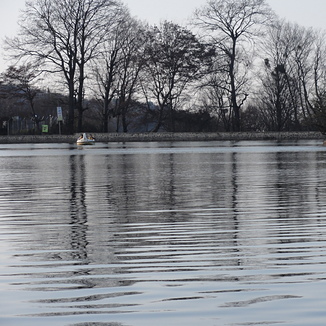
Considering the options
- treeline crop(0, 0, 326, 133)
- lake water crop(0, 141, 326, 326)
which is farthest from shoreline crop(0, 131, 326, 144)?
lake water crop(0, 141, 326, 326)

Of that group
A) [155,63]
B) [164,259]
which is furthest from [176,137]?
[164,259]

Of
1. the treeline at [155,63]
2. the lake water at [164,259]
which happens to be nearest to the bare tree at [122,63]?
the treeline at [155,63]

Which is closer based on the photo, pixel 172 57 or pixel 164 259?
pixel 164 259

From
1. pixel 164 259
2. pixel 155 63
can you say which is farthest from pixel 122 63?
pixel 164 259

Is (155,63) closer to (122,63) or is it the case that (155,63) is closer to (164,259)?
(122,63)

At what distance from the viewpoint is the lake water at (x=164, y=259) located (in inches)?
246

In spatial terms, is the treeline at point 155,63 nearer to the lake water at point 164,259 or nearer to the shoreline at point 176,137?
the shoreline at point 176,137

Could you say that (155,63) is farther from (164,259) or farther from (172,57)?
(164,259)

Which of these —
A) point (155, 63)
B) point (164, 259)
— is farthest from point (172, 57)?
point (164, 259)

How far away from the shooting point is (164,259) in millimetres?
8562

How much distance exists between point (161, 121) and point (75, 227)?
81478 millimetres

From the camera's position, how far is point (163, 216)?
43.6 feet

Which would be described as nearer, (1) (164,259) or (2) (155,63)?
(1) (164,259)

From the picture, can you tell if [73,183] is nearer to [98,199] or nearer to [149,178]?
[149,178]
